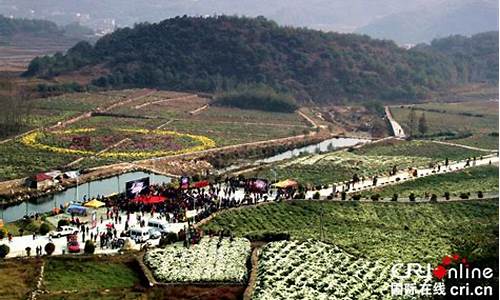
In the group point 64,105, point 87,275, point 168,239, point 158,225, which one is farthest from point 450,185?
point 64,105

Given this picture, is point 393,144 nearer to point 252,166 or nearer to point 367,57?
point 252,166

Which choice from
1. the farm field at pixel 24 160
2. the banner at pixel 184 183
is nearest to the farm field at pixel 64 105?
the farm field at pixel 24 160

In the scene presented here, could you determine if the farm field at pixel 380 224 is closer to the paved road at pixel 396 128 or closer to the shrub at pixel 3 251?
the shrub at pixel 3 251

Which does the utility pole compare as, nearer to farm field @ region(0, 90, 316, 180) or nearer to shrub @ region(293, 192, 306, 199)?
shrub @ region(293, 192, 306, 199)

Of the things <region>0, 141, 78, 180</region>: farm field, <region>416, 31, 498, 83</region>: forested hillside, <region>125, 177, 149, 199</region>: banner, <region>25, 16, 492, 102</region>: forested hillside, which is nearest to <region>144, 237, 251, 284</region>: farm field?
<region>125, 177, 149, 199</region>: banner

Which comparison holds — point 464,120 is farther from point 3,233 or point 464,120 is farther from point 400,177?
point 3,233
